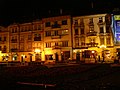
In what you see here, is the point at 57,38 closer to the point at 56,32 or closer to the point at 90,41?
the point at 56,32

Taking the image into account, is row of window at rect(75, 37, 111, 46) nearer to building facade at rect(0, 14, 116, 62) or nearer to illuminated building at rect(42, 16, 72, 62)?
building facade at rect(0, 14, 116, 62)

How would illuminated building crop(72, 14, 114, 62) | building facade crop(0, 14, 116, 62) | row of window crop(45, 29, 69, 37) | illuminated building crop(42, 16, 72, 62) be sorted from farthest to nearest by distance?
row of window crop(45, 29, 69, 37), illuminated building crop(42, 16, 72, 62), building facade crop(0, 14, 116, 62), illuminated building crop(72, 14, 114, 62)

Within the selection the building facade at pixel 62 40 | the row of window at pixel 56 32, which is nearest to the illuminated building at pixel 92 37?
the building facade at pixel 62 40

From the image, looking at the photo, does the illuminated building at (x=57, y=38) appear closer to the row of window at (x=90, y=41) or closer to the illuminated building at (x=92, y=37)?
the illuminated building at (x=92, y=37)

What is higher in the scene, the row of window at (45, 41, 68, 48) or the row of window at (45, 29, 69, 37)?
the row of window at (45, 29, 69, 37)

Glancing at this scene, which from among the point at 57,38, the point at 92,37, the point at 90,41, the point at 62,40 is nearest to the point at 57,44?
the point at 57,38

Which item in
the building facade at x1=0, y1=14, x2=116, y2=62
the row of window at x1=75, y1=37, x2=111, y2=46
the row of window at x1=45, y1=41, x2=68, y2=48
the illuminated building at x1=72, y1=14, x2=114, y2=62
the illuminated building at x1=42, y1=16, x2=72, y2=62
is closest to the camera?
the illuminated building at x1=72, y1=14, x2=114, y2=62

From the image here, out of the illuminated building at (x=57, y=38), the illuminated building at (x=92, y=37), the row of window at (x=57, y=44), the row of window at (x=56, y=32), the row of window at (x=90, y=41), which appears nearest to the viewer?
the illuminated building at (x=92, y=37)

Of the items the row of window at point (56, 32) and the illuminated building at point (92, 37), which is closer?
the illuminated building at point (92, 37)

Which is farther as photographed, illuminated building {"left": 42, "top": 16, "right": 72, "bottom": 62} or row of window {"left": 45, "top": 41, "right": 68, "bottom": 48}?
row of window {"left": 45, "top": 41, "right": 68, "bottom": 48}

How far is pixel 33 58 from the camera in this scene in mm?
64188

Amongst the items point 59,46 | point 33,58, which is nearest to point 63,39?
point 59,46

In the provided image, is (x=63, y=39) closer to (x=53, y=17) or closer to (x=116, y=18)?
(x=53, y=17)

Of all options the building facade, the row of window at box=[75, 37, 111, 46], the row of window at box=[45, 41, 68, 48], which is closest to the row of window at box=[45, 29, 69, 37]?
the building facade
